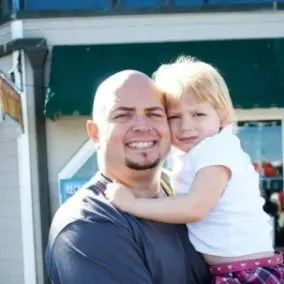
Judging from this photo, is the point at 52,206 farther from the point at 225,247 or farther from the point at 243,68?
the point at 225,247

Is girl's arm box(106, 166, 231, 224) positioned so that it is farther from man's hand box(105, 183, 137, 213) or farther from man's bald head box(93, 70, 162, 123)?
man's bald head box(93, 70, 162, 123)

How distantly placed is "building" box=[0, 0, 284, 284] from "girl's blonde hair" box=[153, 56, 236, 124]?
4193 millimetres

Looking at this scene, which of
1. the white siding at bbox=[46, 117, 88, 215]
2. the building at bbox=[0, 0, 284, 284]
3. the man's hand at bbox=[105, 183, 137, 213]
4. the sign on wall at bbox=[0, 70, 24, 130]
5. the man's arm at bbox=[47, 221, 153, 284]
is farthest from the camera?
the white siding at bbox=[46, 117, 88, 215]

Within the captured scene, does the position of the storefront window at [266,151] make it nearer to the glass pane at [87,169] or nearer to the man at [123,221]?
the glass pane at [87,169]

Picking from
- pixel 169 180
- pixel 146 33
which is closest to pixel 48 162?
pixel 146 33

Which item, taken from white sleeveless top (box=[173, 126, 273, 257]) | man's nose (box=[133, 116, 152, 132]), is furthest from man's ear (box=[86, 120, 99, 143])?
white sleeveless top (box=[173, 126, 273, 257])

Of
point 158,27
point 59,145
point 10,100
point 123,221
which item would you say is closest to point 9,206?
point 59,145

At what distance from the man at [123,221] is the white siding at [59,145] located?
454cm

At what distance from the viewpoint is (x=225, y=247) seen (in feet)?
7.61

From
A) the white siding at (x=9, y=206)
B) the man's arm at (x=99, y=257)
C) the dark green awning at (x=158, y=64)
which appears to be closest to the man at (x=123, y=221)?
the man's arm at (x=99, y=257)

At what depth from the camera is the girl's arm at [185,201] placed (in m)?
2.15

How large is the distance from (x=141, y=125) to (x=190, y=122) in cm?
22

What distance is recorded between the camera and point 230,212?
234 cm

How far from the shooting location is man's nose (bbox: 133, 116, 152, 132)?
7.23ft
